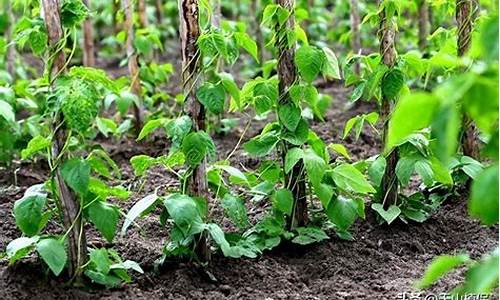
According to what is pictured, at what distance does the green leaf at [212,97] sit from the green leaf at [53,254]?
34.0 inches

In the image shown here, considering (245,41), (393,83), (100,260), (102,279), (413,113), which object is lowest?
(102,279)

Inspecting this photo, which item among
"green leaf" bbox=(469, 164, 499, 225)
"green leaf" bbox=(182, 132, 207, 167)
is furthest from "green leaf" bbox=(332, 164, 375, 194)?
"green leaf" bbox=(469, 164, 499, 225)

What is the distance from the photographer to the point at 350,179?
12.7 feet

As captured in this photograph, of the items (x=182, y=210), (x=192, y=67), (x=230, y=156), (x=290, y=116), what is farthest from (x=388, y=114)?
(x=182, y=210)

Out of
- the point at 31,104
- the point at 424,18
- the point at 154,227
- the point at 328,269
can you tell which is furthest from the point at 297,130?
the point at 424,18

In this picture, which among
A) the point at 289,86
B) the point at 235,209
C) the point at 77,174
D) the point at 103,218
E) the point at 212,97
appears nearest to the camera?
the point at 77,174

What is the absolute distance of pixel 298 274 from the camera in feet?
12.5

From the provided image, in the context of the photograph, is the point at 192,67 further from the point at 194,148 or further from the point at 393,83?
the point at 393,83

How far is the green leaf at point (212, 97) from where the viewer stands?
3.62 m

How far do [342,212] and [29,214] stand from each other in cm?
143

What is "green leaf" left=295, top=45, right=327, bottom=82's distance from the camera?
12.5 ft

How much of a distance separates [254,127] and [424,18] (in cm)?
196

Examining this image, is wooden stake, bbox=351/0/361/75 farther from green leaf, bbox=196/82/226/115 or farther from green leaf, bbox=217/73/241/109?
green leaf, bbox=196/82/226/115

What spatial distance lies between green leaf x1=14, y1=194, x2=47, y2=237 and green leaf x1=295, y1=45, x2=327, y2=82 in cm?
130
